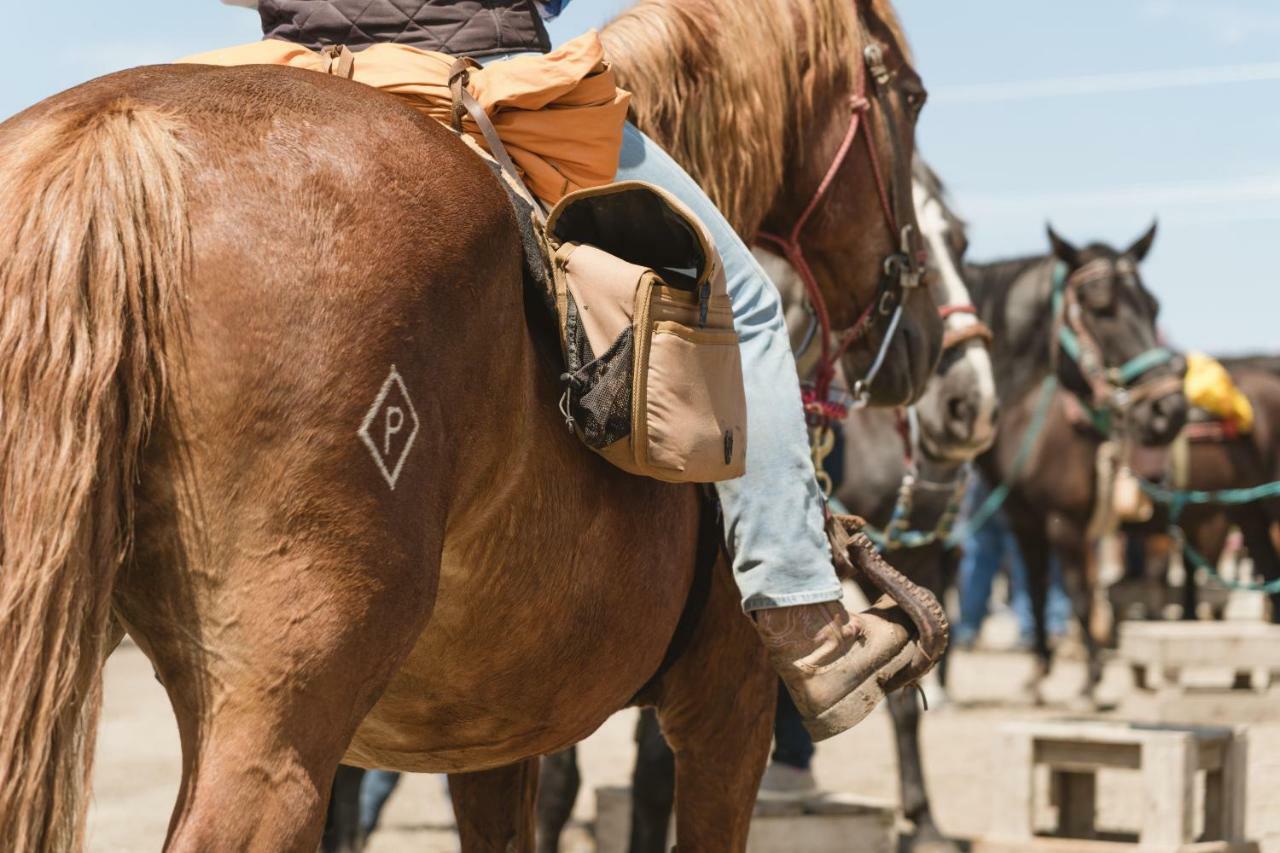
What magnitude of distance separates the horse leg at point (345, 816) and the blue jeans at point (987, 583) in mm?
9427

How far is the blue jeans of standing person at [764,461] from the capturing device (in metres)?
2.51

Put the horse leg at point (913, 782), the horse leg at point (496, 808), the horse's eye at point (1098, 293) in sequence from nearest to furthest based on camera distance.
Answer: the horse leg at point (496, 808)
the horse leg at point (913, 782)
the horse's eye at point (1098, 293)

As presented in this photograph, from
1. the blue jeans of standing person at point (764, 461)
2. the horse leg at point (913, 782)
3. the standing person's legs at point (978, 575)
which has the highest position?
the blue jeans of standing person at point (764, 461)

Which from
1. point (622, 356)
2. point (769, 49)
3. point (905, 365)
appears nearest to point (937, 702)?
point (905, 365)

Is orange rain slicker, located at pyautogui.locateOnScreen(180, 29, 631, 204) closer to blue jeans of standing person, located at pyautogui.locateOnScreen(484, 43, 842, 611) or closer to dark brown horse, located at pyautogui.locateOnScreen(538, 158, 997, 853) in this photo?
blue jeans of standing person, located at pyautogui.locateOnScreen(484, 43, 842, 611)

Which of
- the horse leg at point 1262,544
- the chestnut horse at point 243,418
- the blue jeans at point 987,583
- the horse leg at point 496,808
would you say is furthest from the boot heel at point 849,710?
the horse leg at point 1262,544

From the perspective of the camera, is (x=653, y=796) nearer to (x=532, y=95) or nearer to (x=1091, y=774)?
(x=1091, y=774)

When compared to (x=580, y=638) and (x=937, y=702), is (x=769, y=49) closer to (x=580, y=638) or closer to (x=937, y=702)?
(x=580, y=638)

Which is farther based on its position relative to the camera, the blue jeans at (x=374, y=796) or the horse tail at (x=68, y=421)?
the blue jeans at (x=374, y=796)

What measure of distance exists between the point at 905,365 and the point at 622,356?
1573 mm

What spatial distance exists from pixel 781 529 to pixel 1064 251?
8168 mm

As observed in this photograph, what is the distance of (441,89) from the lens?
223 cm

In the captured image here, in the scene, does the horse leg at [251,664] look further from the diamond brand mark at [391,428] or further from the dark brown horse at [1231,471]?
the dark brown horse at [1231,471]

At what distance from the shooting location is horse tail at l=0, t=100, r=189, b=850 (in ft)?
4.95
